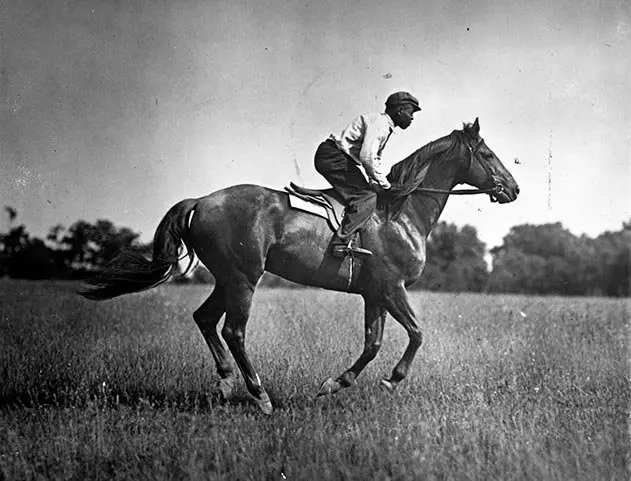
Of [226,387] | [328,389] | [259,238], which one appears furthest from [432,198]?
[226,387]

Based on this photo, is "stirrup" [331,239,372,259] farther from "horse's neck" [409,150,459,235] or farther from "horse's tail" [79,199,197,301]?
"horse's tail" [79,199,197,301]

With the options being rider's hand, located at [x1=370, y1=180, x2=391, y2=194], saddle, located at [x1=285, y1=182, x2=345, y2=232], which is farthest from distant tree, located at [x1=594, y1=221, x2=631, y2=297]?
saddle, located at [x1=285, y1=182, x2=345, y2=232]

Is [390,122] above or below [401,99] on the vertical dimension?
below

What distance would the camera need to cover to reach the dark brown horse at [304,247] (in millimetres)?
5648

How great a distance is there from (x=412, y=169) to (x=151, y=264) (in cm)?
295

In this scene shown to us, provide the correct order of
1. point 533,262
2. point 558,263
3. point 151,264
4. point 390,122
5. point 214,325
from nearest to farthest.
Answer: point 151,264 → point 390,122 → point 214,325 → point 533,262 → point 558,263

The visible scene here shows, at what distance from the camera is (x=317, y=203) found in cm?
587

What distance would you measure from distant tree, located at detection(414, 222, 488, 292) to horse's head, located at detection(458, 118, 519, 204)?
19.5 metres

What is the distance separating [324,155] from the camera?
19.8 feet

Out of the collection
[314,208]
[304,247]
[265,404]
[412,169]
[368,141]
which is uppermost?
[368,141]

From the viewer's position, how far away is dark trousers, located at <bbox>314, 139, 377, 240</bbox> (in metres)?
5.87

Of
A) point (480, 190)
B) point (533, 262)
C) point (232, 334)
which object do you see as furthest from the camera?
point (533, 262)

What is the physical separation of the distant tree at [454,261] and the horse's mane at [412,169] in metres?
19.8

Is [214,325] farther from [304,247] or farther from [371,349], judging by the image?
[371,349]
